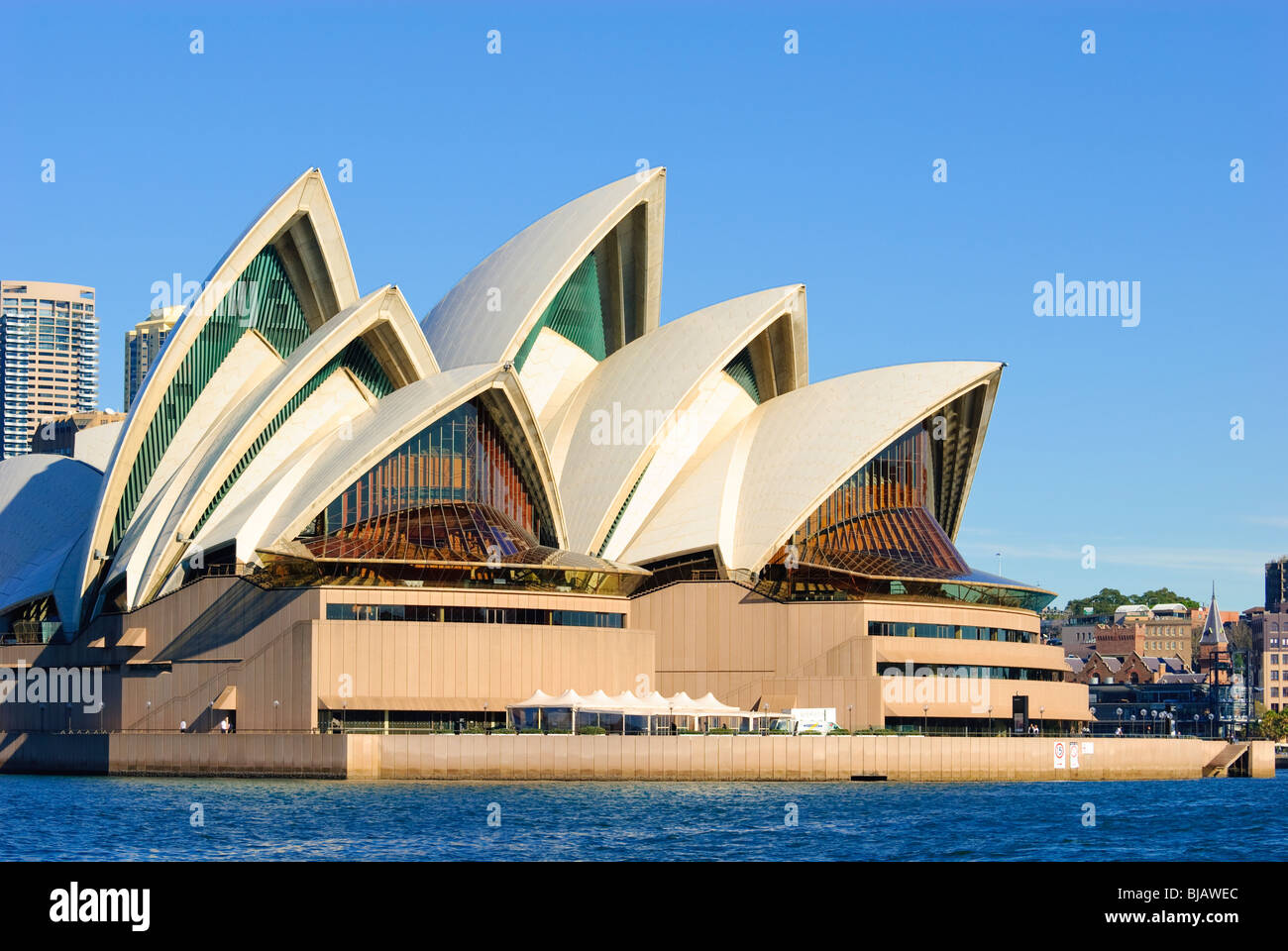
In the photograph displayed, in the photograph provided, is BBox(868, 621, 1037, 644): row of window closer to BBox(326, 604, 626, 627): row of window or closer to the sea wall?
the sea wall

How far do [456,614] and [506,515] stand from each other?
7225 mm

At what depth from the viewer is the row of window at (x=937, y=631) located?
63.3 metres

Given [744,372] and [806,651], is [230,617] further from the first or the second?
[744,372]

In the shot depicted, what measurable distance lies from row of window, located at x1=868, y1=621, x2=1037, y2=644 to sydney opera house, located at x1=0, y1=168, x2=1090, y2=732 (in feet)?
0.39

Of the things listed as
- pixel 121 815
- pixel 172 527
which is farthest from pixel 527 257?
pixel 121 815

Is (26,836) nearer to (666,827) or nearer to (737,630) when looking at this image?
(666,827)

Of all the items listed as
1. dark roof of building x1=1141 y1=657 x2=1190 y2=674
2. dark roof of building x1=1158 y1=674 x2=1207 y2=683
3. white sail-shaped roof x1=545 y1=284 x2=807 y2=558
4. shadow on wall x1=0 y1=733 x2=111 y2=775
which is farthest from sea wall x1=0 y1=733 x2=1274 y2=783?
dark roof of building x1=1141 y1=657 x2=1190 y2=674

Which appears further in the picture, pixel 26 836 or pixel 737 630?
pixel 737 630

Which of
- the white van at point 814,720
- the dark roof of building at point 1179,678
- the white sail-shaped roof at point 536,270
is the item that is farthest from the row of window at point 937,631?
the dark roof of building at point 1179,678

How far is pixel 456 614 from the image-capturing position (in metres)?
57.8

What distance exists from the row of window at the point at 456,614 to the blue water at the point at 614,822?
689 centimetres

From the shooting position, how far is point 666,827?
120 feet

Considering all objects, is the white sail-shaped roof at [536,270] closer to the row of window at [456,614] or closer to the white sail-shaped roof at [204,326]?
the white sail-shaped roof at [204,326]

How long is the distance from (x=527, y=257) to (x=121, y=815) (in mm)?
34891
